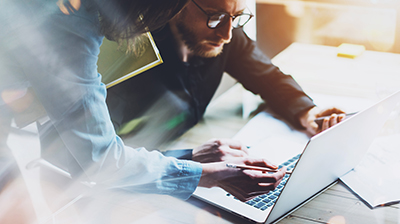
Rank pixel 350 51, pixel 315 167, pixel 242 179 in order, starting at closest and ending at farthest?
pixel 315 167 → pixel 242 179 → pixel 350 51

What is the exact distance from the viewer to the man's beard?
0.94m

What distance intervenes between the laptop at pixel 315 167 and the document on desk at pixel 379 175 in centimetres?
3

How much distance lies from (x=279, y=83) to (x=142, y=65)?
1.86 feet

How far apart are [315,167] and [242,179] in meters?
0.17

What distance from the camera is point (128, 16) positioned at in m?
0.66

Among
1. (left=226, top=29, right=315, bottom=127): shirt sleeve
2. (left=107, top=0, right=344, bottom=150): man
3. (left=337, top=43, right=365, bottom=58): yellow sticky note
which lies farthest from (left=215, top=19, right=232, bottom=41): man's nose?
(left=337, top=43, right=365, bottom=58): yellow sticky note

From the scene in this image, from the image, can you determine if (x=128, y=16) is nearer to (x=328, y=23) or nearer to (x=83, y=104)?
(x=83, y=104)

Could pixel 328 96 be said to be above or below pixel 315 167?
below

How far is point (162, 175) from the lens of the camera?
702 mm

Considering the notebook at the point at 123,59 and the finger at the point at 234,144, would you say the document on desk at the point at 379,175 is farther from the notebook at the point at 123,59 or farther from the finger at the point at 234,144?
the notebook at the point at 123,59

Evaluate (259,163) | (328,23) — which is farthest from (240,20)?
(328,23)

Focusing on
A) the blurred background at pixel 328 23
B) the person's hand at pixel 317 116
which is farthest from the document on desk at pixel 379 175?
the blurred background at pixel 328 23

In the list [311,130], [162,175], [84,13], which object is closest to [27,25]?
[84,13]

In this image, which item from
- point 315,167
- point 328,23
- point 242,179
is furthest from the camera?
point 328,23
